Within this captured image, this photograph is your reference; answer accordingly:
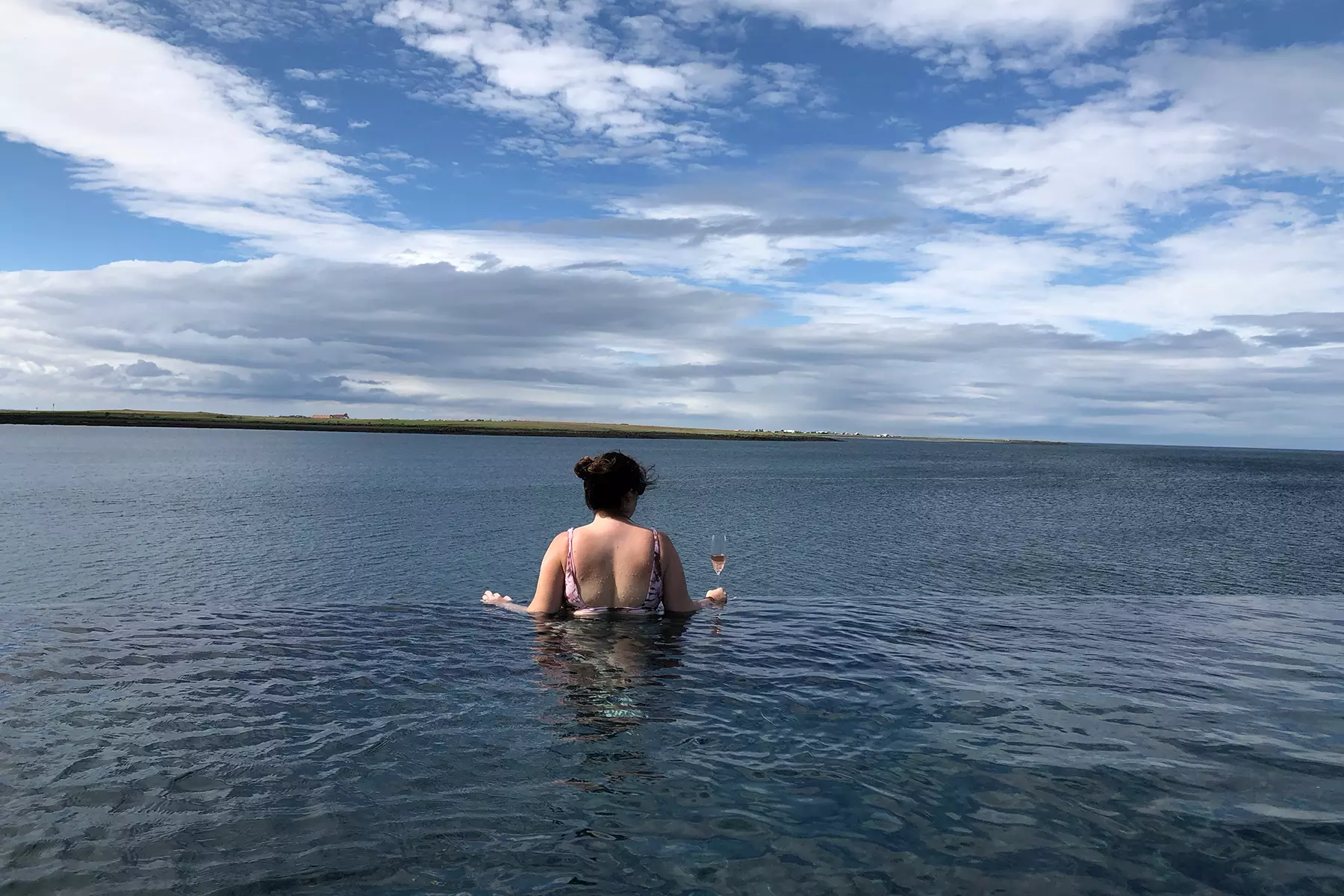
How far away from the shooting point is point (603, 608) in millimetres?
11562

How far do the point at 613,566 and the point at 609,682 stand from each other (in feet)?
6.36

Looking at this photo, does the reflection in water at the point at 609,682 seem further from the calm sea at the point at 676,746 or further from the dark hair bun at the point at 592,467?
the dark hair bun at the point at 592,467

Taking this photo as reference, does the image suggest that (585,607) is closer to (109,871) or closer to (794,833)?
(794,833)

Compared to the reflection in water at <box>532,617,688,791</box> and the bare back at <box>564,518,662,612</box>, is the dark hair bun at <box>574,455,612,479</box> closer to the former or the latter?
the bare back at <box>564,518,662,612</box>

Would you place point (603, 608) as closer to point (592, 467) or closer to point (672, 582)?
point (672, 582)

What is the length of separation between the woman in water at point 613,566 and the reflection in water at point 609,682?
275 millimetres

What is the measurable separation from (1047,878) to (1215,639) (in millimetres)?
11167

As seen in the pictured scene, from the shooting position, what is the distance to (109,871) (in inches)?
217

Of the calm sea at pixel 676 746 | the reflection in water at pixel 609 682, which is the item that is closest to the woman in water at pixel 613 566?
the reflection in water at pixel 609 682

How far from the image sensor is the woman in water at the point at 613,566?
1091 centimetres

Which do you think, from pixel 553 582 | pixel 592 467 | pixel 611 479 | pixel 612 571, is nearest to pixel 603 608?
pixel 612 571

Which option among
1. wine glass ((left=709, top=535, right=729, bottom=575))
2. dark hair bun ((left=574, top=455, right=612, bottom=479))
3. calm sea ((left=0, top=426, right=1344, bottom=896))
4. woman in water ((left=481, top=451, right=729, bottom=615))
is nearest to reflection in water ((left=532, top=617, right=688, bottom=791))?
calm sea ((left=0, top=426, right=1344, bottom=896))

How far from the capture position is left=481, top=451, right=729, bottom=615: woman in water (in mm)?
10906

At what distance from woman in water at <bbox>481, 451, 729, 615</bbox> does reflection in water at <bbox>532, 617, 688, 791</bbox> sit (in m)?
0.28
